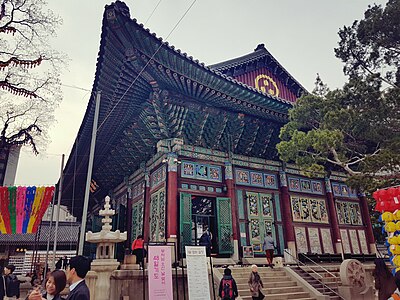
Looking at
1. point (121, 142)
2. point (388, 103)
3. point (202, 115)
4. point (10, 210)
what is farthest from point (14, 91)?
point (388, 103)

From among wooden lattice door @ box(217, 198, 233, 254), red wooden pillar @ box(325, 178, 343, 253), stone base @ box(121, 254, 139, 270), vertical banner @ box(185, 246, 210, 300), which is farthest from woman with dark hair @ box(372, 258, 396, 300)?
red wooden pillar @ box(325, 178, 343, 253)

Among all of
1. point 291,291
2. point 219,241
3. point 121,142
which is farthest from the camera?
point 121,142

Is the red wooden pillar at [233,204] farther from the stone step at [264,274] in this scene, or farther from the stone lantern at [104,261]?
the stone lantern at [104,261]

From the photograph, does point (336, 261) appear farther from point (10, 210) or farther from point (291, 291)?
point (10, 210)

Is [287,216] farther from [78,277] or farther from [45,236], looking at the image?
[45,236]

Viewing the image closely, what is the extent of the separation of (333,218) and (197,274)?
10953 millimetres

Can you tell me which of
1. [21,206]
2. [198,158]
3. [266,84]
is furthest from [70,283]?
[266,84]

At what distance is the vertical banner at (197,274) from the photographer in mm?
7329

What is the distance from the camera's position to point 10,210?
50.5 ft

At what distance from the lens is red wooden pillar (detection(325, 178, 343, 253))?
615 inches

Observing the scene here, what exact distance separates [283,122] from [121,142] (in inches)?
306

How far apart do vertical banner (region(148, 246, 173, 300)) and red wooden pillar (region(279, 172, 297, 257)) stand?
823 cm

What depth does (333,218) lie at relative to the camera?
632 inches

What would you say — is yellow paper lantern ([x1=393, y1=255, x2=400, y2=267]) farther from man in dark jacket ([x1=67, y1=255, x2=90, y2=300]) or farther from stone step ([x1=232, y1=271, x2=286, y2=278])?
man in dark jacket ([x1=67, y1=255, x2=90, y2=300])
